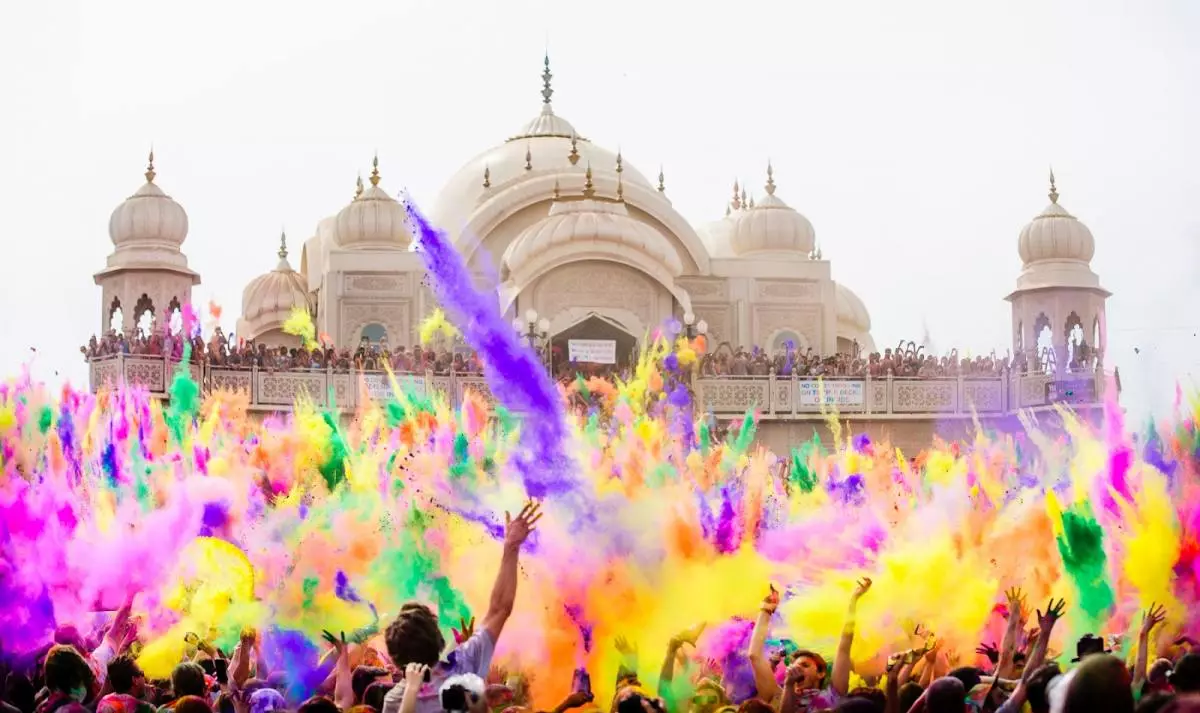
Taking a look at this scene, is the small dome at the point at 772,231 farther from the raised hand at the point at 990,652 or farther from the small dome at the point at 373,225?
the raised hand at the point at 990,652

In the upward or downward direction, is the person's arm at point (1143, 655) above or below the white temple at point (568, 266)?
below

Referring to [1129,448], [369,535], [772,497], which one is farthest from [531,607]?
[772,497]

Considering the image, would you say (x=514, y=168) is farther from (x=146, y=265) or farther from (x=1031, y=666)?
(x=1031, y=666)

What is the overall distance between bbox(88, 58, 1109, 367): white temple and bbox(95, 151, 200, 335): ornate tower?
4cm

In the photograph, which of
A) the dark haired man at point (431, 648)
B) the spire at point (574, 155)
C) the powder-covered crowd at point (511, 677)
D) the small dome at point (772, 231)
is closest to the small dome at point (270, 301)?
the spire at point (574, 155)

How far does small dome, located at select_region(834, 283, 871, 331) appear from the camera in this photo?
47.6 m

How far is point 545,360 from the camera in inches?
1342

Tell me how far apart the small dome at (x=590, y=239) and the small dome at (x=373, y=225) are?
3.31m

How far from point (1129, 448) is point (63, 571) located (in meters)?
7.35

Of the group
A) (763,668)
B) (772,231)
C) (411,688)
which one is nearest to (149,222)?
(772,231)

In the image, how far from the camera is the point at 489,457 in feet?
62.2

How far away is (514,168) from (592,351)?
33.8 feet

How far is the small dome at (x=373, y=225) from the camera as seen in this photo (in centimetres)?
3944

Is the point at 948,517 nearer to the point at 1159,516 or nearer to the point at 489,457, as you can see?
the point at 1159,516
